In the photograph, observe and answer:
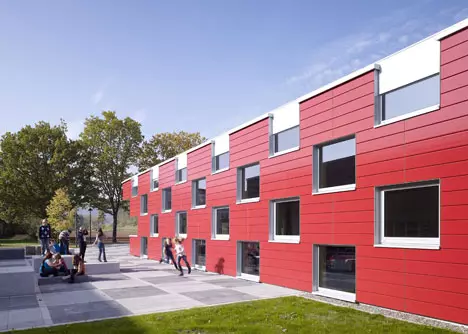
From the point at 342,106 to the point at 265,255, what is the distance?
639cm

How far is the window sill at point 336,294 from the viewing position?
1210cm

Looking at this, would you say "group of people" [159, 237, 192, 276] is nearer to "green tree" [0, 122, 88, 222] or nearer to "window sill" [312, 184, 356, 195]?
"window sill" [312, 184, 356, 195]

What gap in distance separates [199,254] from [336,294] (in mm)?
10677

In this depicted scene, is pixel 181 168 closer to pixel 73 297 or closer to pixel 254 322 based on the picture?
pixel 73 297

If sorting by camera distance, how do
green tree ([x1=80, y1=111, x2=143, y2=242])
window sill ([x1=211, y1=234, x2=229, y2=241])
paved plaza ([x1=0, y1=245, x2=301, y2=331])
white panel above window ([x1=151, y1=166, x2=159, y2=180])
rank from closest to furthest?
paved plaza ([x1=0, y1=245, x2=301, y2=331]) → window sill ([x1=211, y1=234, x2=229, y2=241]) → white panel above window ([x1=151, y1=166, x2=159, y2=180]) → green tree ([x1=80, y1=111, x2=143, y2=242])

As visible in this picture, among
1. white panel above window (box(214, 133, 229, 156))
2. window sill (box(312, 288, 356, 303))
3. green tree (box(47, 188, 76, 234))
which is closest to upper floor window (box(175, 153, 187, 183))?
white panel above window (box(214, 133, 229, 156))

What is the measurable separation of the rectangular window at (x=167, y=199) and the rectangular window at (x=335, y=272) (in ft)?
47.8

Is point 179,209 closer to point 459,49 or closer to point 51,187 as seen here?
point 459,49

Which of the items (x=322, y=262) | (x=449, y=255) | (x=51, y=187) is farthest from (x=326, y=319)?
(x=51, y=187)

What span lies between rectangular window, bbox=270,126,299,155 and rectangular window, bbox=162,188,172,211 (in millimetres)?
12135

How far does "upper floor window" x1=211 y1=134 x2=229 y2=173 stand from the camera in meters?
19.7

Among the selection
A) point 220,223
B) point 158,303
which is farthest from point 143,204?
point 158,303

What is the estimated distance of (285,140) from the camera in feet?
51.2

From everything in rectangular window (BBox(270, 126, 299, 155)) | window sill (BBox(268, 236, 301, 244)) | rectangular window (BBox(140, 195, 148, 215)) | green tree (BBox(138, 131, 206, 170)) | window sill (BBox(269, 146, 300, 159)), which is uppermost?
green tree (BBox(138, 131, 206, 170))
